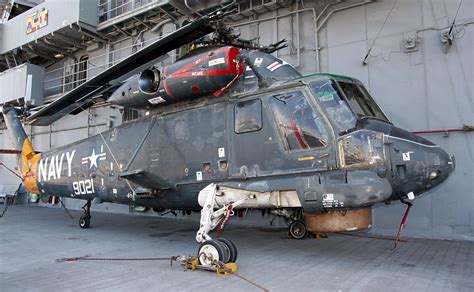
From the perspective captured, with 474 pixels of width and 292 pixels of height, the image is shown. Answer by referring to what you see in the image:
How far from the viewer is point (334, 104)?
5.12m

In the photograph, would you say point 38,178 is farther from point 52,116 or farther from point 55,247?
point 55,247

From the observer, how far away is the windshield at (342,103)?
5008 millimetres

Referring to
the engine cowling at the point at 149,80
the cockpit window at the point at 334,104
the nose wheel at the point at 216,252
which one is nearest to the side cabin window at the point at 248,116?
the cockpit window at the point at 334,104

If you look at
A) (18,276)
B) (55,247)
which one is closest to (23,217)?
(55,247)

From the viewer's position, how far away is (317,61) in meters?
9.43

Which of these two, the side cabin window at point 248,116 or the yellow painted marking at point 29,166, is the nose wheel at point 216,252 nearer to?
the side cabin window at point 248,116

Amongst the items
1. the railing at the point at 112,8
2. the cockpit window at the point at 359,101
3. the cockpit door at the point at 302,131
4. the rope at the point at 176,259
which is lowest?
the rope at the point at 176,259

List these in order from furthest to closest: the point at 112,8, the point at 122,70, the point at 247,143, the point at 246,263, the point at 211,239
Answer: the point at 112,8 < the point at 122,70 < the point at 247,143 < the point at 246,263 < the point at 211,239

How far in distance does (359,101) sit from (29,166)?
952 cm

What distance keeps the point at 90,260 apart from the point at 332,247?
4367 mm

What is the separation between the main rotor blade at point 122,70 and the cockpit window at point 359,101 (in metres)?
2.40

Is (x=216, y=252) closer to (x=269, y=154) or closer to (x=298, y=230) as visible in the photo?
(x=269, y=154)

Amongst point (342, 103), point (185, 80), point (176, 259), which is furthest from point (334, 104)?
point (176, 259)

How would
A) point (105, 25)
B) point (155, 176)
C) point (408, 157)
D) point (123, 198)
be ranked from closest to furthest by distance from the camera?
point (408, 157), point (155, 176), point (123, 198), point (105, 25)
